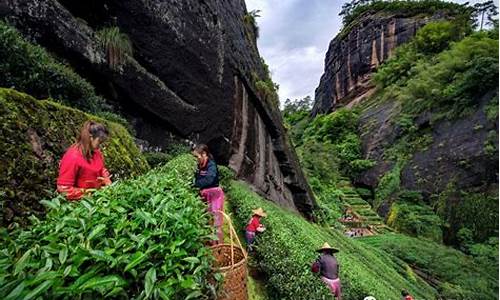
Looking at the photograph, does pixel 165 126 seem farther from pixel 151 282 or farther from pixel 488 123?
pixel 488 123

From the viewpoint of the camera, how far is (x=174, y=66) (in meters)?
10.0

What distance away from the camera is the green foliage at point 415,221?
869 inches

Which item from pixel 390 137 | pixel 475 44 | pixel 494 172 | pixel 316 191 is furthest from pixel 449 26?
pixel 316 191

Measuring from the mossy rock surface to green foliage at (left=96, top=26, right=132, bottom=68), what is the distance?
4222 millimetres

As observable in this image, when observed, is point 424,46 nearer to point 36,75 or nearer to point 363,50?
point 363,50

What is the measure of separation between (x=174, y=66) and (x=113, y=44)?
1962mm

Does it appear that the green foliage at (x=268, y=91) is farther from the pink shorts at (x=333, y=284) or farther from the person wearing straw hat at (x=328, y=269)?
the pink shorts at (x=333, y=284)

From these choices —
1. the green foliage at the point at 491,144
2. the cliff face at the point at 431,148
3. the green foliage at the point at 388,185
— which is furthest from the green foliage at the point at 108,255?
the green foliage at the point at 388,185

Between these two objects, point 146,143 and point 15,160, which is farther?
point 146,143

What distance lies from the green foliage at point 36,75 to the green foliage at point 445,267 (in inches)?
589

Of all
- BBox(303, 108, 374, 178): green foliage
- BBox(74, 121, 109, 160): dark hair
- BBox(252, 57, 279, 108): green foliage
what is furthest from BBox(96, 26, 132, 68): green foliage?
BBox(303, 108, 374, 178): green foliage

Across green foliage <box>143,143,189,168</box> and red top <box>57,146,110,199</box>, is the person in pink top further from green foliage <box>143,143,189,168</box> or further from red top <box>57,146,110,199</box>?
green foliage <box>143,143,189,168</box>

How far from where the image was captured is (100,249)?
1.39m

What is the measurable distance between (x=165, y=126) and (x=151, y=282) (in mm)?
9465
